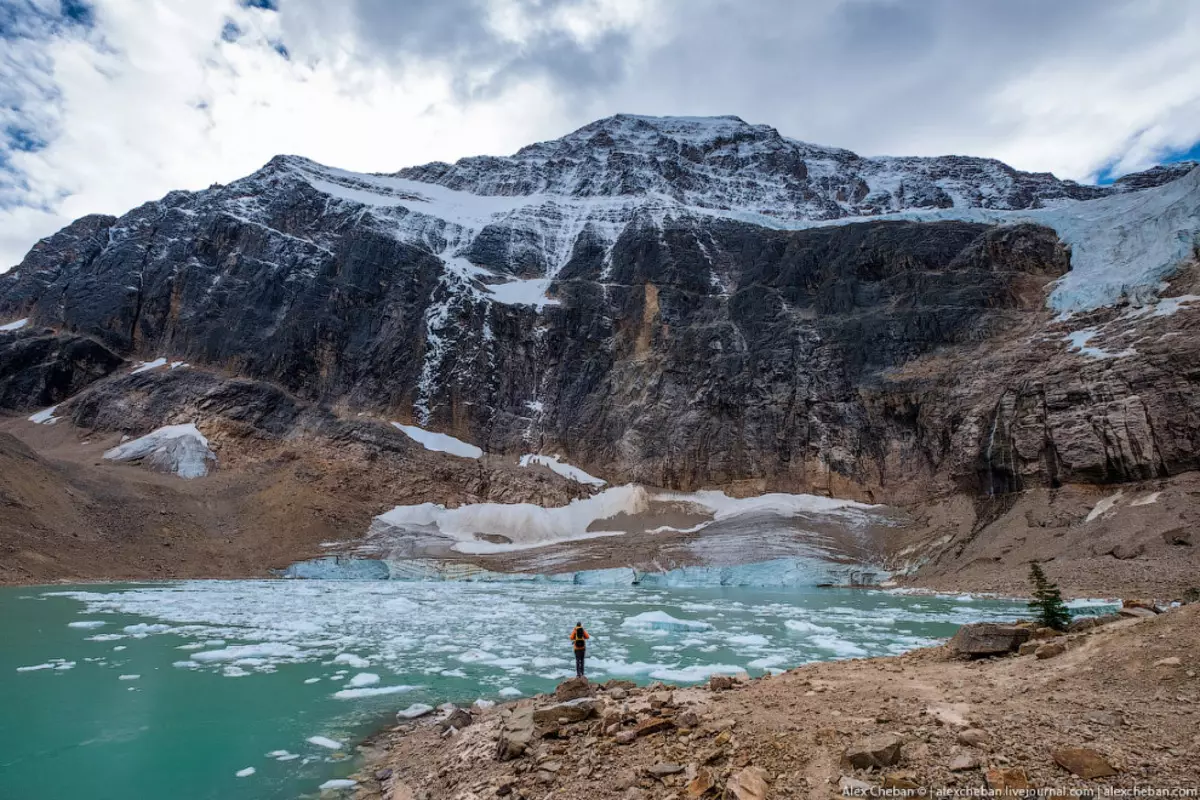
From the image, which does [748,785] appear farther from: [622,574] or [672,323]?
[672,323]

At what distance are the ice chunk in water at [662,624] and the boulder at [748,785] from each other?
16.2 meters

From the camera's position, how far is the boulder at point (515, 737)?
6133 millimetres

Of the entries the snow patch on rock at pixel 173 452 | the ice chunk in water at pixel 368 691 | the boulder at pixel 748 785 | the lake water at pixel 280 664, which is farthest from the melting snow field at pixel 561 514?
the boulder at pixel 748 785

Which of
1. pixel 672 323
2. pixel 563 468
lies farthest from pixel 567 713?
pixel 672 323

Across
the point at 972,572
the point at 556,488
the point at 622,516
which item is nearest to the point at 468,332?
the point at 556,488

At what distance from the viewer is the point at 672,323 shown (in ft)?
258

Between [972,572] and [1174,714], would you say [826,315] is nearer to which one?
[972,572]

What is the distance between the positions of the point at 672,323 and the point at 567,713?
242 feet

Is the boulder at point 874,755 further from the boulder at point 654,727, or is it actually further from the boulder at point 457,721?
the boulder at point 457,721

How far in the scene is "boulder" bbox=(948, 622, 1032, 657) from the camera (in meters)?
8.28

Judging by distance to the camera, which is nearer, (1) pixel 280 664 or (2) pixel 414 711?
(2) pixel 414 711

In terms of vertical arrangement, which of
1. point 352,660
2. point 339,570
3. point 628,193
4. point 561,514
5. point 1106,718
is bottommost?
point 352,660

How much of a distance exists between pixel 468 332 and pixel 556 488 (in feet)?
87.9

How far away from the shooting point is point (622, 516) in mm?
62094
